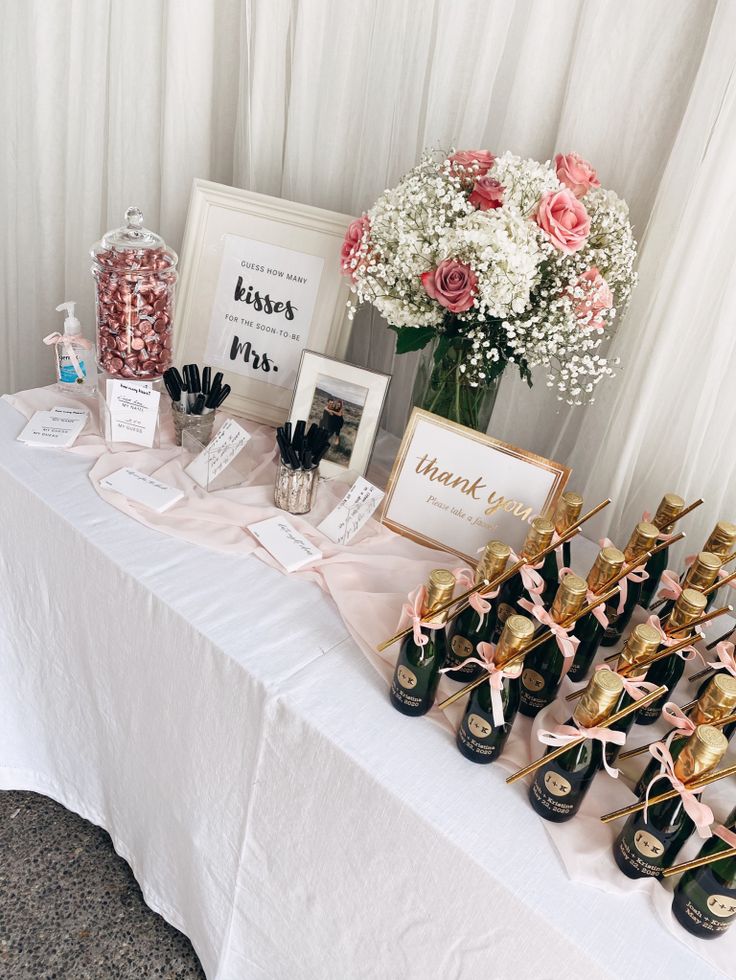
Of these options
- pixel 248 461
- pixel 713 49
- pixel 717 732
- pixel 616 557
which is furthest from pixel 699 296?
pixel 248 461

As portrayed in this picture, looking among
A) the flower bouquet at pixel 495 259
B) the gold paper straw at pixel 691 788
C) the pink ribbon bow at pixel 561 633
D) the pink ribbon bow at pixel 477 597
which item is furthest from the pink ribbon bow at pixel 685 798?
the flower bouquet at pixel 495 259

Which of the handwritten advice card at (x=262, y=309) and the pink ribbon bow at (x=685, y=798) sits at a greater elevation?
the handwritten advice card at (x=262, y=309)

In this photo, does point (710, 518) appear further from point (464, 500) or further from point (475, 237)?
point (475, 237)

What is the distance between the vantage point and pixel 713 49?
839 millimetres

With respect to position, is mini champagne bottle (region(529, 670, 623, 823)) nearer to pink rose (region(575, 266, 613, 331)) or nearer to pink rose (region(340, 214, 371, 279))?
pink rose (region(575, 266, 613, 331))

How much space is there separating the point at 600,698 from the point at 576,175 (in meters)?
0.65

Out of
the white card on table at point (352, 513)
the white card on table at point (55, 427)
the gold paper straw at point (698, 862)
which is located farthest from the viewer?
the white card on table at point (55, 427)

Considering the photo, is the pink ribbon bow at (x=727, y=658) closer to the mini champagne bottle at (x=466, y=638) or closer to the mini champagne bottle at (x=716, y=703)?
the mini champagne bottle at (x=716, y=703)

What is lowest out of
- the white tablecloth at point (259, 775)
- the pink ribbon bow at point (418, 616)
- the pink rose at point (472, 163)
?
the white tablecloth at point (259, 775)

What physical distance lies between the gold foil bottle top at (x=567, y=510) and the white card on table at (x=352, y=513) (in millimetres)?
261

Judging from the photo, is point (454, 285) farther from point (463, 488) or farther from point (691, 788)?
point (691, 788)

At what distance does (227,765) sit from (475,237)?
74cm

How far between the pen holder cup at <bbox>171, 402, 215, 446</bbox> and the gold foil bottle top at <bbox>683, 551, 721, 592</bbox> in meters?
0.76

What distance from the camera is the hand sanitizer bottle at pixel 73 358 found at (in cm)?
120
